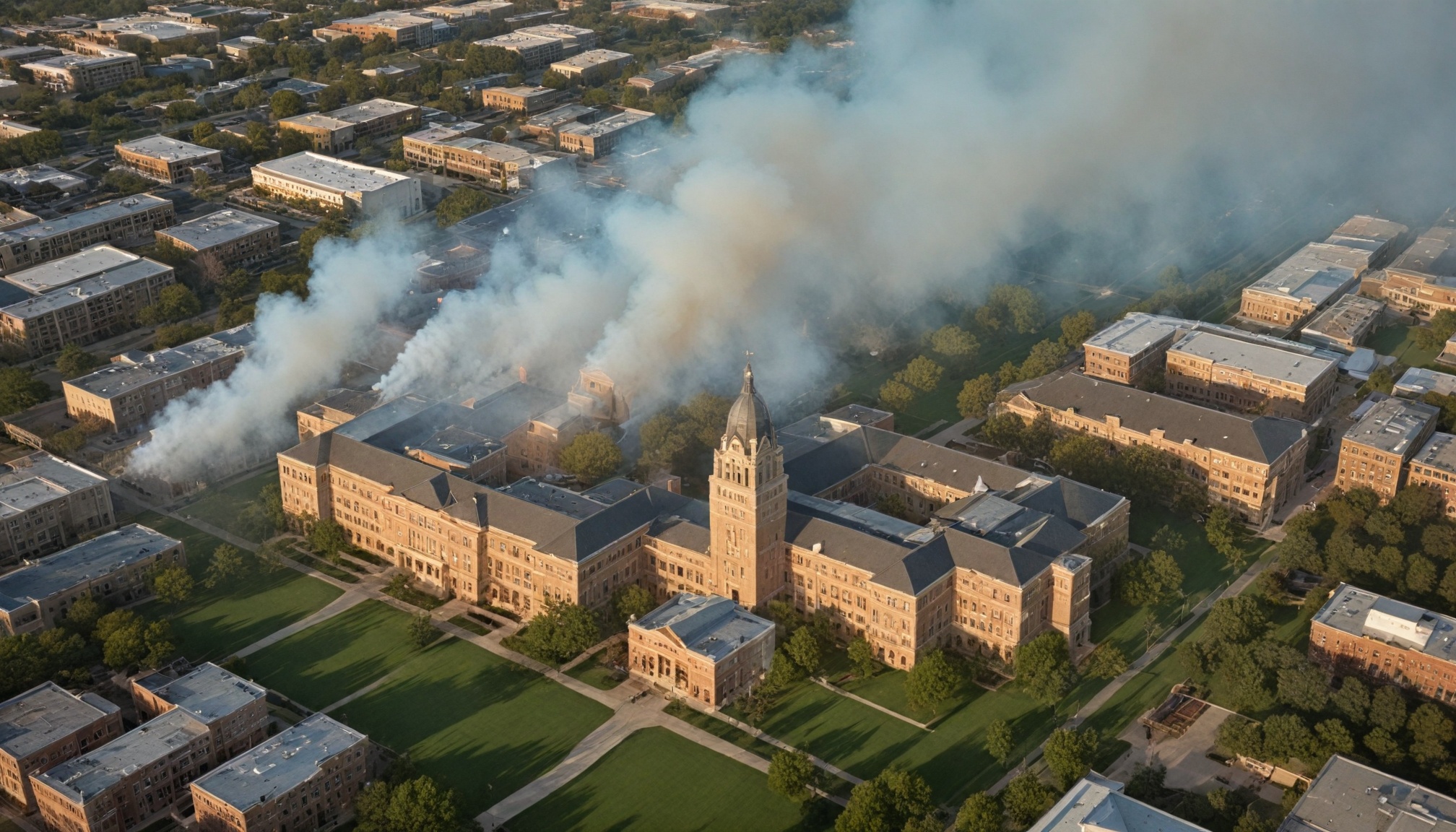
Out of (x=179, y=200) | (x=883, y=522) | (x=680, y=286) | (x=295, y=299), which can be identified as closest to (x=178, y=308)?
(x=295, y=299)

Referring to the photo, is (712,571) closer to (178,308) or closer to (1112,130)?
(178,308)

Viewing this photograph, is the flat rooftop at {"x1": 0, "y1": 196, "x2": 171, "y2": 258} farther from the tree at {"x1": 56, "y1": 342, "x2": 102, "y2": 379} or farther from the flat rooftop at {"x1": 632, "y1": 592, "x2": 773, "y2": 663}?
the flat rooftop at {"x1": 632, "y1": 592, "x2": 773, "y2": 663}

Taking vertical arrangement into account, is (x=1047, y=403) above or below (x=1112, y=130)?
below

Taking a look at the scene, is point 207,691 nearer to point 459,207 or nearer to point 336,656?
point 336,656

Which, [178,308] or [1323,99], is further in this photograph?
[1323,99]

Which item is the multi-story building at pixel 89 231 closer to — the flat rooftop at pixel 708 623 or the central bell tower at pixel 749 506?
the central bell tower at pixel 749 506

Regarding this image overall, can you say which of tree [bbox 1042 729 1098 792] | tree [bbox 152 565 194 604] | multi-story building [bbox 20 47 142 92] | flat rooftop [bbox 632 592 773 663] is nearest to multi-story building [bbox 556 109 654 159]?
multi-story building [bbox 20 47 142 92]
